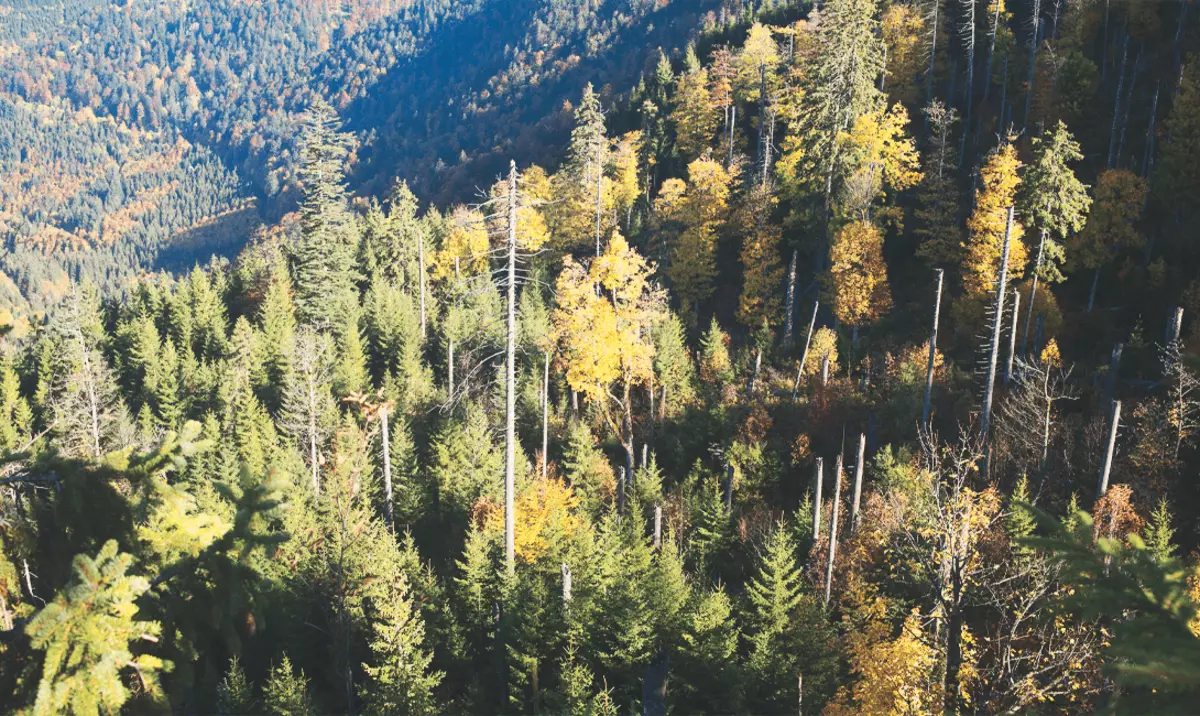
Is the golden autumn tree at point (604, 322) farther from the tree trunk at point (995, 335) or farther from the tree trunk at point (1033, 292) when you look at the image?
the tree trunk at point (1033, 292)

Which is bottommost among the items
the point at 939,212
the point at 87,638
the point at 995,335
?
the point at 995,335

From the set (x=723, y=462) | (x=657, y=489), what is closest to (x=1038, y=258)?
(x=723, y=462)

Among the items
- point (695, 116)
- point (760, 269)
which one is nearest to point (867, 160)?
point (760, 269)

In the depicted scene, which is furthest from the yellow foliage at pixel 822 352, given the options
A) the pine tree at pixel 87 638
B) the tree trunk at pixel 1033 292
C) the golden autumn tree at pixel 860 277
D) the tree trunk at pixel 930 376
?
the pine tree at pixel 87 638

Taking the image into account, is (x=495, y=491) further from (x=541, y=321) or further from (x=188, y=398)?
(x=188, y=398)

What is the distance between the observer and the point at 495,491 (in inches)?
1171

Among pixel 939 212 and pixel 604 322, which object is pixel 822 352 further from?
pixel 604 322

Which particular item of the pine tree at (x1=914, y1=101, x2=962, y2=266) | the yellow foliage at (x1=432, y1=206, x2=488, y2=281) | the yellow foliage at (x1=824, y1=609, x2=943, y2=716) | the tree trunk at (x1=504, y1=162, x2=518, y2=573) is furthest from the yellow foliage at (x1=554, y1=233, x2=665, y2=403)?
the yellow foliage at (x1=432, y1=206, x2=488, y2=281)

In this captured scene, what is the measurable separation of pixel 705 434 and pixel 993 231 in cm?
1744

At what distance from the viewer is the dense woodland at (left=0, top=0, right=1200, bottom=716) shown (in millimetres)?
6086

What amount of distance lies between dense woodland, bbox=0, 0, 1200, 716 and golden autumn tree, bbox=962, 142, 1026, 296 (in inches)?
13.5

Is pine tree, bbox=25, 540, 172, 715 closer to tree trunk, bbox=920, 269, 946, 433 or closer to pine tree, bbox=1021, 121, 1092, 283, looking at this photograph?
tree trunk, bbox=920, 269, 946, 433

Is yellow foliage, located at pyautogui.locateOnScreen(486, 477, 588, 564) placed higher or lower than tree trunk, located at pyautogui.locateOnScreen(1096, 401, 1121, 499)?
lower

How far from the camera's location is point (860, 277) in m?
38.2
